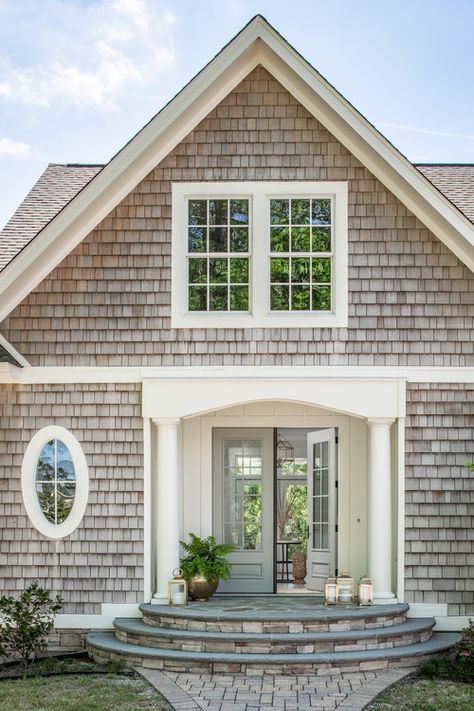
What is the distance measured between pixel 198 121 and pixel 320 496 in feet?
16.6

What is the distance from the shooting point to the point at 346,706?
26.8 feet

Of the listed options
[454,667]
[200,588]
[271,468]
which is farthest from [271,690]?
[271,468]

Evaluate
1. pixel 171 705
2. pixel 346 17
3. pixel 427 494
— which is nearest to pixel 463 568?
pixel 427 494

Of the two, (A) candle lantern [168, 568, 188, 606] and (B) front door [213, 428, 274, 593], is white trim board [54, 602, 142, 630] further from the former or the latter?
(B) front door [213, 428, 274, 593]

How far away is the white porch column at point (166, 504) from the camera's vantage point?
36.4 ft

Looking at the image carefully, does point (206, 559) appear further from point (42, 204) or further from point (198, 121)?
point (42, 204)

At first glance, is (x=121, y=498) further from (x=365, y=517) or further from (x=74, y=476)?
(x=365, y=517)

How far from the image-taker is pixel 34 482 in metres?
11.2

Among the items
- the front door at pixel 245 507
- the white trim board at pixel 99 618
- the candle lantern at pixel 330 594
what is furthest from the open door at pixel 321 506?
the white trim board at pixel 99 618

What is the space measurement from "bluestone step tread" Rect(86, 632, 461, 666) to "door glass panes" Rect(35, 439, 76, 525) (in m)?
1.59

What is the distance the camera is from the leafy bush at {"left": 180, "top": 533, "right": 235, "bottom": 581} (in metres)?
11.4

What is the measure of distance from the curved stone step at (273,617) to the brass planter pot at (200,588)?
459 mm

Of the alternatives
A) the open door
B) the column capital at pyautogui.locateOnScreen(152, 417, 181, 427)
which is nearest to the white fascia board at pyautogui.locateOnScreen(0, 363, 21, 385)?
the column capital at pyautogui.locateOnScreen(152, 417, 181, 427)

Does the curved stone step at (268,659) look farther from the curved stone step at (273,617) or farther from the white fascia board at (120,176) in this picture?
the white fascia board at (120,176)
